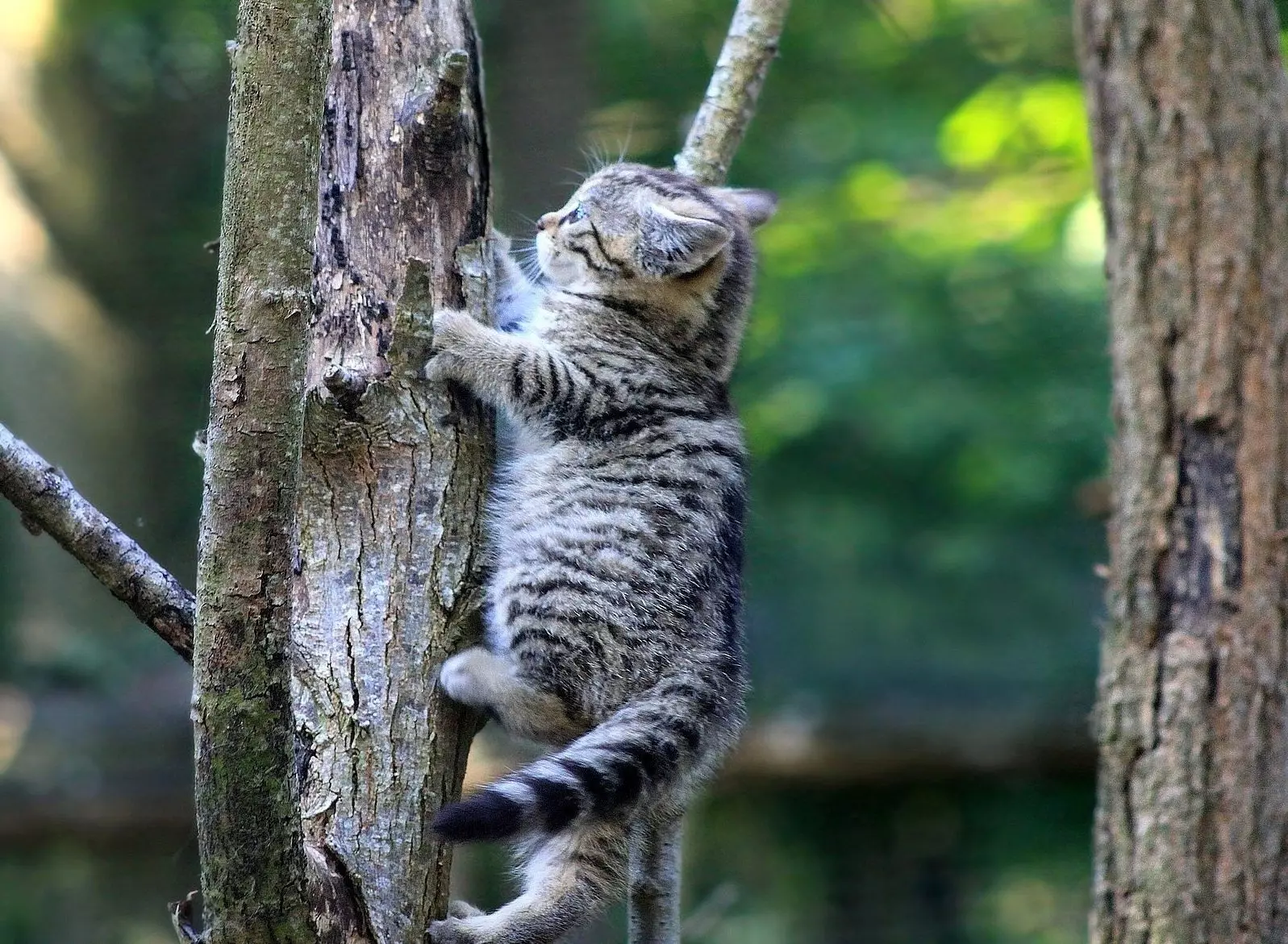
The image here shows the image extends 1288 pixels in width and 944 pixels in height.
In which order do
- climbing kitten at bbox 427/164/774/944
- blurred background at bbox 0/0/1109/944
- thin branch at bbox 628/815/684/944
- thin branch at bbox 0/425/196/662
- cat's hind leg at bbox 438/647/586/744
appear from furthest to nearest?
blurred background at bbox 0/0/1109/944 < thin branch at bbox 628/815/684/944 < climbing kitten at bbox 427/164/774/944 < cat's hind leg at bbox 438/647/586/744 < thin branch at bbox 0/425/196/662

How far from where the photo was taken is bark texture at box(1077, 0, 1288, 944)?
4094mm

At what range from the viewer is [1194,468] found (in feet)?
13.9

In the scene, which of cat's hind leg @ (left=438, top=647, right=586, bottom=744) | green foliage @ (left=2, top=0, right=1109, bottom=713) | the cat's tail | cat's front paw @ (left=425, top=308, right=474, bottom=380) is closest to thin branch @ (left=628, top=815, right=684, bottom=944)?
the cat's tail

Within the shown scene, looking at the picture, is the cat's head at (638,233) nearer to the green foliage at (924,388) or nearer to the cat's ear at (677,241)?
the cat's ear at (677,241)

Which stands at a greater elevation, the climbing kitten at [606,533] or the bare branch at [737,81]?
the bare branch at [737,81]

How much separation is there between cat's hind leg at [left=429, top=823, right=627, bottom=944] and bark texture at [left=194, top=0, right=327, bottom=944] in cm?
86

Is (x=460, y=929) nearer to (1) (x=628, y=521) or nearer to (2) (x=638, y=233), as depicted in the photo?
(1) (x=628, y=521)

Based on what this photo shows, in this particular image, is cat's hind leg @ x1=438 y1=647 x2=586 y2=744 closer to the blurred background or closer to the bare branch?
the bare branch

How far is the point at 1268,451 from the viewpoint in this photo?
418 cm

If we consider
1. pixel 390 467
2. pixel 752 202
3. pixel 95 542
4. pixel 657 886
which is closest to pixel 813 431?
pixel 752 202

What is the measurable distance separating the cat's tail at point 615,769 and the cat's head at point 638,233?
1.30 m

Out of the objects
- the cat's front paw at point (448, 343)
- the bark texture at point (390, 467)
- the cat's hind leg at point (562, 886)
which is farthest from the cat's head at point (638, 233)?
the cat's hind leg at point (562, 886)

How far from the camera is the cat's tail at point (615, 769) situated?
9.16 feet

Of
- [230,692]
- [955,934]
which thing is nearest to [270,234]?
[230,692]
